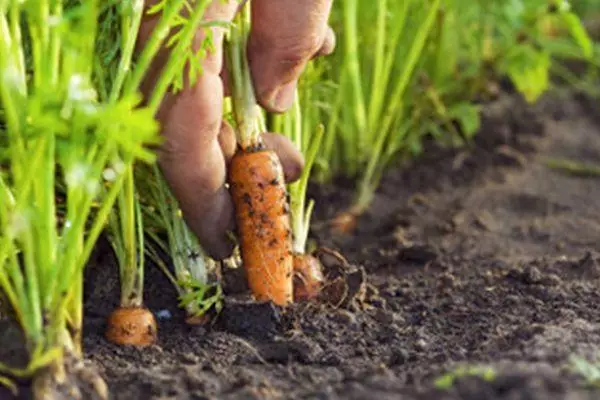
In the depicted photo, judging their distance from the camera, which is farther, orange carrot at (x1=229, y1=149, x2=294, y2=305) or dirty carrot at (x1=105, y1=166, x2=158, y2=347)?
orange carrot at (x1=229, y1=149, x2=294, y2=305)

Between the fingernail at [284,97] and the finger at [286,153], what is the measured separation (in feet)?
0.31

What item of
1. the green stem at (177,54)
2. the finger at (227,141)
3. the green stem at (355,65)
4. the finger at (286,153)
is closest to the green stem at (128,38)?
the green stem at (177,54)

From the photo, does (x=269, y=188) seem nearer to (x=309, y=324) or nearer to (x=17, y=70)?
(x=309, y=324)

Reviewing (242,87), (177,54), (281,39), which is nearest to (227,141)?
(242,87)

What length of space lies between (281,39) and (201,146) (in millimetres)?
290

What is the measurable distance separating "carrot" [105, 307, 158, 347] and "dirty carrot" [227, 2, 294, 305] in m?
0.27

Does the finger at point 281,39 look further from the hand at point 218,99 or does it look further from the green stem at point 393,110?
the green stem at point 393,110

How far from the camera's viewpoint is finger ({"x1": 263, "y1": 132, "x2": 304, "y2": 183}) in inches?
111

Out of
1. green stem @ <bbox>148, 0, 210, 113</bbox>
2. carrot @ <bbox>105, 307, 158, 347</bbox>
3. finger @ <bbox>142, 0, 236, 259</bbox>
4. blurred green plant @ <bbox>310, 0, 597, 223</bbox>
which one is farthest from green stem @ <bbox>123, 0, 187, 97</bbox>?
blurred green plant @ <bbox>310, 0, 597, 223</bbox>

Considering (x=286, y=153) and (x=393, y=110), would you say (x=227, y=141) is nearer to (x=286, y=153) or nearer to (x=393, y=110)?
(x=286, y=153)

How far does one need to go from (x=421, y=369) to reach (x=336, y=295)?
494mm

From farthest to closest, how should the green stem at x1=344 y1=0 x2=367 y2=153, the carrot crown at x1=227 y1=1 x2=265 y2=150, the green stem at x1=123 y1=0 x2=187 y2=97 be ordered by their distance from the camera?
1. the green stem at x1=344 y1=0 x2=367 y2=153
2. the carrot crown at x1=227 y1=1 x2=265 y2=150
3. the green stem at x1=123 y1=0 x2=187 y2=97

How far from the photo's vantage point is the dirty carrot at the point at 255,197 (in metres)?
2.67

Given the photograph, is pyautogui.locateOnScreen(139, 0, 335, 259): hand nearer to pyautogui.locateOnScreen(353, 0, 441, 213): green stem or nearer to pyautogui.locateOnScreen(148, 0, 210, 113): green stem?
pyautogui.locateOnScreen(148, 0, 210, 113): green stem
